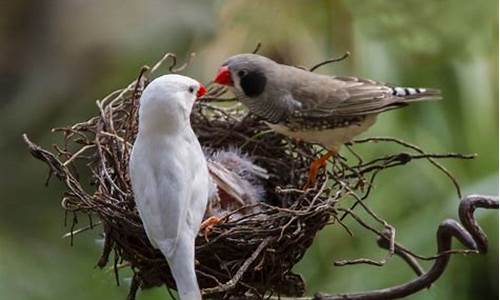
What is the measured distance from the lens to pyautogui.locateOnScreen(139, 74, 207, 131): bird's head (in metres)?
1.17

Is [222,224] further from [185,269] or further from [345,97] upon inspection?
[345,97]

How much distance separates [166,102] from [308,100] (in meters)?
0.31

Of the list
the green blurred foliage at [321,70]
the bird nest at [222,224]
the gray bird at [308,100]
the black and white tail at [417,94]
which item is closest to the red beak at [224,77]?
the gray bird at [308,100]

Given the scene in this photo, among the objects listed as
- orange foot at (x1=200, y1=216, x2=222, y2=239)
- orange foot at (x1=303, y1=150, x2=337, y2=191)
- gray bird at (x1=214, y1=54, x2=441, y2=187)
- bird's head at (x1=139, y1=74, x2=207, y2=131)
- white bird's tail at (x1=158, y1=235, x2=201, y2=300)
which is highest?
gray bird at (x1=214, y1=54, x2=441, y2=187)

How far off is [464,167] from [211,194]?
3.45ft

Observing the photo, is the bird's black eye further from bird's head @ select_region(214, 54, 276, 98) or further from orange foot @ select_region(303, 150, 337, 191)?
orange foot @ select_region(303, 150, 337, 191)

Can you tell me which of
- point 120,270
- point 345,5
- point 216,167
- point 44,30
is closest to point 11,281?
point 120,270

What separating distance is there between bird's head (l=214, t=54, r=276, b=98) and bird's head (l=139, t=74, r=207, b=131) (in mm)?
199

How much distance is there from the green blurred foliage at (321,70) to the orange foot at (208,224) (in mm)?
769

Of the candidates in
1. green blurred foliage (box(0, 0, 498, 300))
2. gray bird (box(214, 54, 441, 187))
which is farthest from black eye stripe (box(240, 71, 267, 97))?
green blurred foliage (box(0, 0, 498, 300))

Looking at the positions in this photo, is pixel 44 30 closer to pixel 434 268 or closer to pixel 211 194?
pixel 211 194

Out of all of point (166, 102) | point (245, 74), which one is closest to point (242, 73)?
point (245, 74)

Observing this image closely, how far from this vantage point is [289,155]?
1.54 m

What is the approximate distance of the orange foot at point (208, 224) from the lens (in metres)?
1.26
